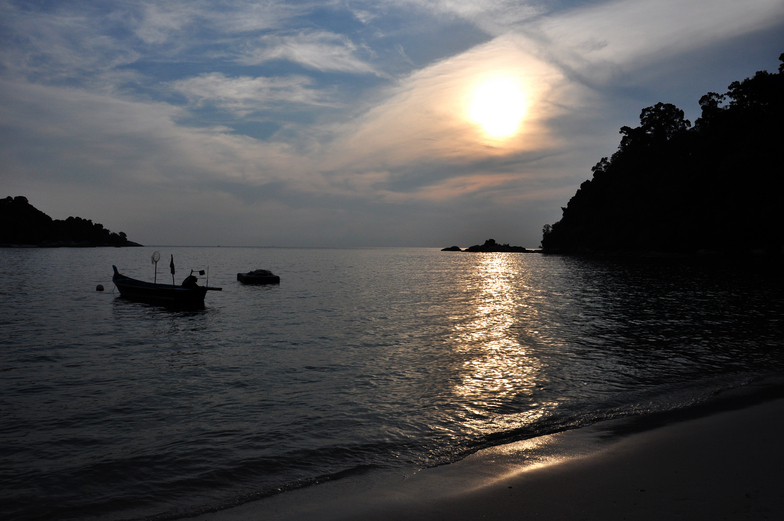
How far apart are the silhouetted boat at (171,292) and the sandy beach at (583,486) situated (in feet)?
99.2

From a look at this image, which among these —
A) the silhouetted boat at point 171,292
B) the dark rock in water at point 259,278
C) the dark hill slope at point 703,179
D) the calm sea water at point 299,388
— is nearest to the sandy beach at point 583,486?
the calm sea water at point 299,388

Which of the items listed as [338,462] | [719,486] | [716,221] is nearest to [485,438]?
[338,462]

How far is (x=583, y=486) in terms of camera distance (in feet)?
22.9

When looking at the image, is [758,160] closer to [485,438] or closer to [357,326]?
[357,326]

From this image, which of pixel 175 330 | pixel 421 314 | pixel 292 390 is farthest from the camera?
pixel 421 314

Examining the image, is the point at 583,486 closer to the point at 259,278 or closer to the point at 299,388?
the point at 299,388

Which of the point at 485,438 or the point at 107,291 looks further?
the point at 107,291

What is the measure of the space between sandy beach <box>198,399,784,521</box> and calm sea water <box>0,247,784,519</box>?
85cm

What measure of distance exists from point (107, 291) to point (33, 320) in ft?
72.4

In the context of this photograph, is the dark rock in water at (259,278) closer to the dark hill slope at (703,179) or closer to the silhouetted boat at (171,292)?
the silhouetted boat at (171,292)

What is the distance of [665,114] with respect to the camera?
123938 mm

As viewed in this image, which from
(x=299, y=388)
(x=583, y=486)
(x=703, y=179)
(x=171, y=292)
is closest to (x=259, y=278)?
(x=171, y=292)

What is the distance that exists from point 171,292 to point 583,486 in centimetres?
3638

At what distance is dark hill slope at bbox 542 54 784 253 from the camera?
264 feet
